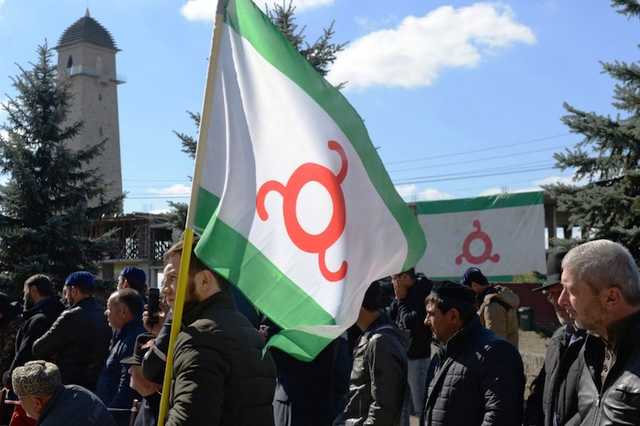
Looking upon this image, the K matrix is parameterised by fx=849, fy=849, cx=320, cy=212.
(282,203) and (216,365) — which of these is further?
(282,203)

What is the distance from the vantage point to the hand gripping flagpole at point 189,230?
3488 millimetres

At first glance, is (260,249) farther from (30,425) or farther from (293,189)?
(30,425)

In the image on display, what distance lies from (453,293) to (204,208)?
72.1 inches

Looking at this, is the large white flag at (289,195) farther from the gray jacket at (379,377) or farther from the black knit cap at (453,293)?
the gray jacket at (379,377)

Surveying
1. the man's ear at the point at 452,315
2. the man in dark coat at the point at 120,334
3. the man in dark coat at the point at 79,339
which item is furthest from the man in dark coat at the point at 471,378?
the man in dark coat at the point at 79,339

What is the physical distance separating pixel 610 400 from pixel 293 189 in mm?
1606

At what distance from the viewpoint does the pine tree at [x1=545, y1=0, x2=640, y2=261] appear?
15641mm

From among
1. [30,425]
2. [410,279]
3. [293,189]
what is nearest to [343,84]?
[410,279]

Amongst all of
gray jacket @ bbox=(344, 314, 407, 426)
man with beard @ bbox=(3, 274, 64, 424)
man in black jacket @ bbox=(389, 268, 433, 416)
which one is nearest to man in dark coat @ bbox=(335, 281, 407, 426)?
gray jacket @ bbox=(344, 314, 407, 426)

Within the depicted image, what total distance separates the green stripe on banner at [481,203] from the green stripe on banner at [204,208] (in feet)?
36.5

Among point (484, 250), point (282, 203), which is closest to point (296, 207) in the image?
point (282, 203)

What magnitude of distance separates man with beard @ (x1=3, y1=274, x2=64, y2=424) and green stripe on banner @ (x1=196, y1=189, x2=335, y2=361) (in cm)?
461

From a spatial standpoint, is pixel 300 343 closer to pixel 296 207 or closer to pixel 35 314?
pixel 296 207

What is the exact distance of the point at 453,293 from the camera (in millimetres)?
4922
